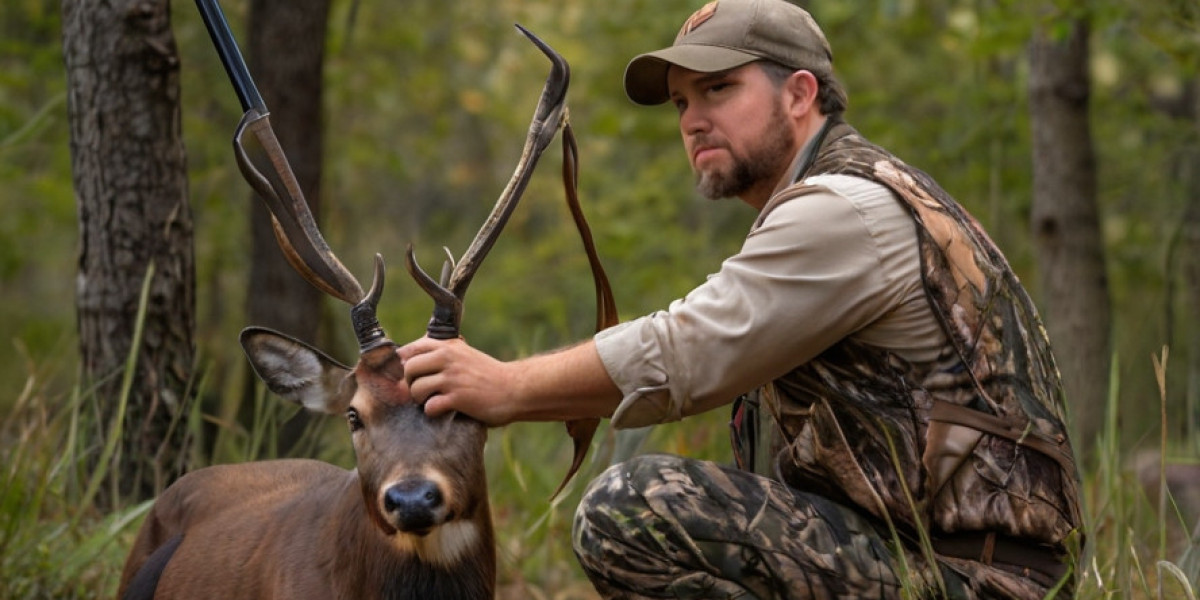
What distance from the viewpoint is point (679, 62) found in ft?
13.9

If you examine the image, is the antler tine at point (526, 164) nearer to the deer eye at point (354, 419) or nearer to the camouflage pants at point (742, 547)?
the deer eye at point (354, 419)

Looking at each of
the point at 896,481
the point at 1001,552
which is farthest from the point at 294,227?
the point at 1001,552

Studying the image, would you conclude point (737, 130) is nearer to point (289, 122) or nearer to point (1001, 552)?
point (1001, 552)

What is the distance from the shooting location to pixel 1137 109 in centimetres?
1145

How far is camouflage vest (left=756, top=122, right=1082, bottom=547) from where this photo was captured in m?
3.79

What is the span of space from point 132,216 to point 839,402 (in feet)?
11.3

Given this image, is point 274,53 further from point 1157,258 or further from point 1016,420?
point 1157,258

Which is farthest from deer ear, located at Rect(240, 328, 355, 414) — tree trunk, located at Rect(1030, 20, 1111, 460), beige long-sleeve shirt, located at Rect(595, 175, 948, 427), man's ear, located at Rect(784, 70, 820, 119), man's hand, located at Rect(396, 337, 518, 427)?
tree trunk, located at Rect(1030, 20, 1111, 460)

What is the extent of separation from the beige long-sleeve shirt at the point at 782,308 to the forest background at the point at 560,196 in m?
1.24

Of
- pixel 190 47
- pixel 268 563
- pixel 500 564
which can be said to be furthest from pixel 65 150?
pixel 268 563

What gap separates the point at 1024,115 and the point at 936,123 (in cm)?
107

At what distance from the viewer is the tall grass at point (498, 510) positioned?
4824 mm

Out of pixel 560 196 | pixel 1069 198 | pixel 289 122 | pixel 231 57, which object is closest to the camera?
pixel 231 57

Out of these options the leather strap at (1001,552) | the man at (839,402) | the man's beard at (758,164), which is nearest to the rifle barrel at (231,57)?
the man at (839,402)
